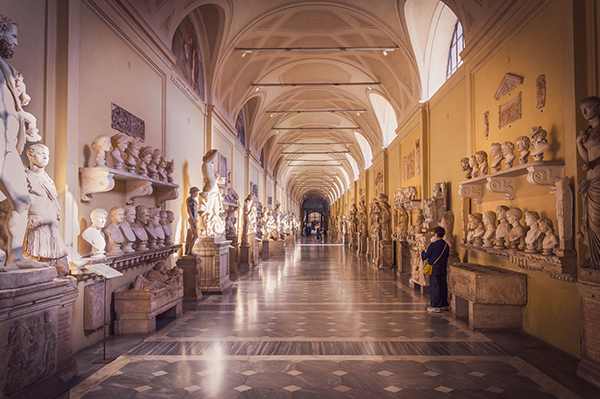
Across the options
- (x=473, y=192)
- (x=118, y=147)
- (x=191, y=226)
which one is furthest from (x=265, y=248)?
(x=118, y=147)

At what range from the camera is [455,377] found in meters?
4.30

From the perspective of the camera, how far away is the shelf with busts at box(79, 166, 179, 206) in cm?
516

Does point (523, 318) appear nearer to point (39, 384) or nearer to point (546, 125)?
point (546, 125)

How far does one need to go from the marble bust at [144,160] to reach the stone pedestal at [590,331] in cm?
627

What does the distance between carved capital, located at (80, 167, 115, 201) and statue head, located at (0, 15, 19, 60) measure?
2.10m

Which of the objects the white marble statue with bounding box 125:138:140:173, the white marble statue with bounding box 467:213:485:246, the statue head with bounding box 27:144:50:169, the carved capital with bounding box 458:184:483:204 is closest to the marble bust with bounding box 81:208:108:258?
the white marble statue with bounding box 125:138:140:173

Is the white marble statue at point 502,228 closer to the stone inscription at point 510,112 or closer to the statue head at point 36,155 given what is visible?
the stone inscription at point 510,112

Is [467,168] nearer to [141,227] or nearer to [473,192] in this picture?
[473,192]

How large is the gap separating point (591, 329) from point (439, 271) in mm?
3717

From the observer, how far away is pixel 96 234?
16.9ft

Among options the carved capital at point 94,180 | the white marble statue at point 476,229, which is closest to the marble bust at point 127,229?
the carved capital at point 94,180

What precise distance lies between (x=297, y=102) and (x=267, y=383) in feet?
55.3

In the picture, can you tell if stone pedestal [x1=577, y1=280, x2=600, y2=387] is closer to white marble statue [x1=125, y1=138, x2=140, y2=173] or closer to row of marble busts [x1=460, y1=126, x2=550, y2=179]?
row of marble busts [x1=460, y1=126, x2=550, y2=179]

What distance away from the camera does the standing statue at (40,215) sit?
11.8 feet
